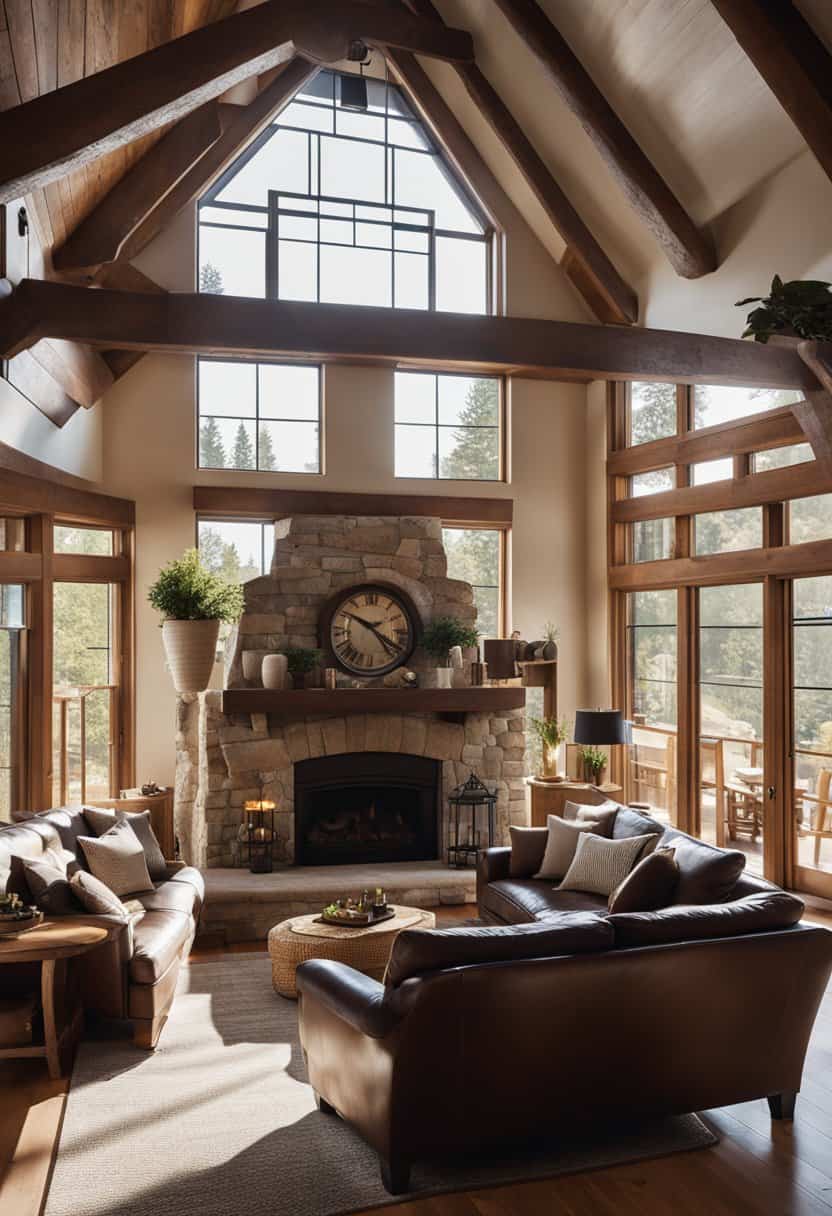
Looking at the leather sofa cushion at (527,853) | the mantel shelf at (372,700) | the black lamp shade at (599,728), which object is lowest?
the leather sofa cushion at (527,853)

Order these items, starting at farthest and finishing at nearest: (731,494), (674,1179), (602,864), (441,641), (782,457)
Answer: (441,641) → (731,494) → (782,457) → (602,864) → (674,1179)

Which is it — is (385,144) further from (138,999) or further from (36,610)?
(138,999)

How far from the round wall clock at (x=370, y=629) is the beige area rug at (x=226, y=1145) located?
3926mm

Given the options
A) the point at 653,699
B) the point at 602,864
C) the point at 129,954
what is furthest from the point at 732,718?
the point at 129,954

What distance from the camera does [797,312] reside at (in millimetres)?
6062

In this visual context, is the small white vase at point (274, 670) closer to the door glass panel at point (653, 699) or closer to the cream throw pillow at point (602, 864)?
the cream throw pillow at point (602, 864)

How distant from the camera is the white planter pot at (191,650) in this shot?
25.8ft

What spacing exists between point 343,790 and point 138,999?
365cm

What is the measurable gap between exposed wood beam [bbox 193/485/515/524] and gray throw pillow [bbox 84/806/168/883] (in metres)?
3.21

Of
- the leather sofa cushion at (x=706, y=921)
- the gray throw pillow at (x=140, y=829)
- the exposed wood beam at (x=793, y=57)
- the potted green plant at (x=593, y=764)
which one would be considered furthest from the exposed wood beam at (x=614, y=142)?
the gray throw pillow at (x=140, y=829)

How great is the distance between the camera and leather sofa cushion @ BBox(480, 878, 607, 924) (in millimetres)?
5746

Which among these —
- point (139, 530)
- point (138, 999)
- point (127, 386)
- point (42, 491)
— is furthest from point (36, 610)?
point (138, 999)

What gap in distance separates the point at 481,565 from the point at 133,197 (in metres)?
4.40

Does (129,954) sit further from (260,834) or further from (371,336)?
(371,336)
